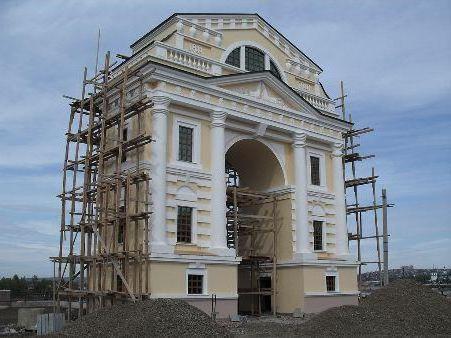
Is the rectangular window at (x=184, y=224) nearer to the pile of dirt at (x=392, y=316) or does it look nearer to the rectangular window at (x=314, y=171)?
the pile of dirt at (x=392, y=316)

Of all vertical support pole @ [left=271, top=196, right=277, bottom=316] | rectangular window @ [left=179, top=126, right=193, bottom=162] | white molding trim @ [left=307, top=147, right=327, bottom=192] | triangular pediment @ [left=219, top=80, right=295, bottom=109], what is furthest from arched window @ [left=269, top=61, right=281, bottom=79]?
rectangular window @ [left=179, top=126, right=193, bottom=162]

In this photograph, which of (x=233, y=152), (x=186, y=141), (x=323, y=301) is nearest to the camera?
(x=186, y=141)

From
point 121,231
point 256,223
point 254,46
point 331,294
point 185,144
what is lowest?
point 331,294

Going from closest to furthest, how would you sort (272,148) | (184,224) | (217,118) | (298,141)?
(184,224) < (217,118) < (272,148) < (298,141)

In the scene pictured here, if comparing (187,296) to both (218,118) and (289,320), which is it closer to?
(289,320)

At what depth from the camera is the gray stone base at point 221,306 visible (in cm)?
2757

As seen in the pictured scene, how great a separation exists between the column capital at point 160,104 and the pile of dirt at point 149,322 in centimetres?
1008

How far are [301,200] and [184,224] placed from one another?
28.2 feet

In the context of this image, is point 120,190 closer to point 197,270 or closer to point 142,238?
point 142,238

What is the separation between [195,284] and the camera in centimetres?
2812

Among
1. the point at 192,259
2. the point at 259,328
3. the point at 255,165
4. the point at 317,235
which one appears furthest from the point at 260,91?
the point at 259,328

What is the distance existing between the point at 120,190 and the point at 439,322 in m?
16.4

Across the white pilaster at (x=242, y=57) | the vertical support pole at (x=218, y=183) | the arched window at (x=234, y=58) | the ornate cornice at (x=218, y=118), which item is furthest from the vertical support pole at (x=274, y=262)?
the arched window at (x=234, y=58)

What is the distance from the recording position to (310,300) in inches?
1296
